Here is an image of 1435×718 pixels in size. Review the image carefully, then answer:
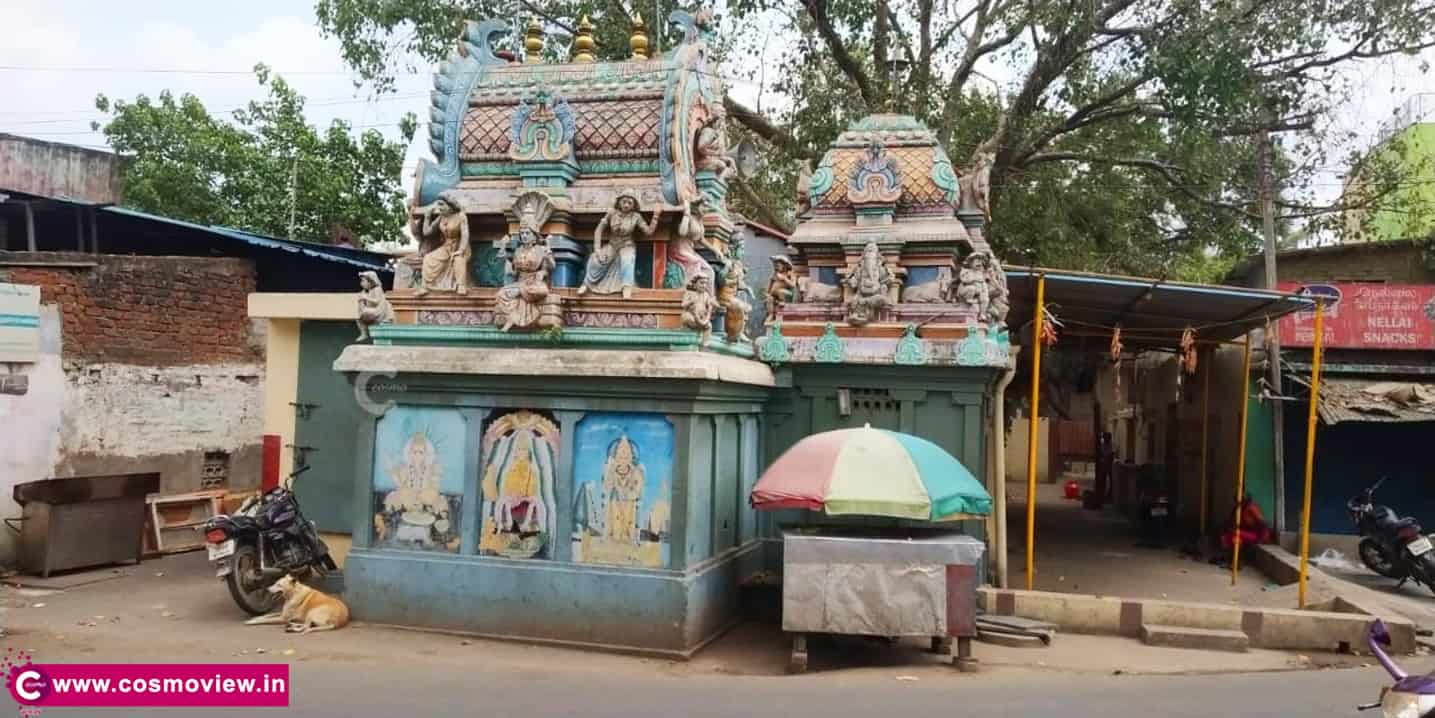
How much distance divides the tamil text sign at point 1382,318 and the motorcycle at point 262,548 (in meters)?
13.1

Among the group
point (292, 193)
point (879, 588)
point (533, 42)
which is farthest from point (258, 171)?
point (879, 588)

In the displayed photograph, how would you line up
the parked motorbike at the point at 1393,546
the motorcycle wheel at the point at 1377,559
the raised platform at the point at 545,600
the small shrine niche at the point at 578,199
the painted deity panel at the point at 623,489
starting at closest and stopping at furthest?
the raised platform at the point at 545,600 < the painted deity panel at the point at 623,489 < the small shrine niche at the point at 578,199 < the parked motorbike at the point at 1393,546 < the motorcycle wheel at the point at 1377,559

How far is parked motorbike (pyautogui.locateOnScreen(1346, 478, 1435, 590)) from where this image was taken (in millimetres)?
11414

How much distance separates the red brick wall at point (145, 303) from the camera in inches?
452

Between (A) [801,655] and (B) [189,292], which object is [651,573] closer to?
(A) [801,655]

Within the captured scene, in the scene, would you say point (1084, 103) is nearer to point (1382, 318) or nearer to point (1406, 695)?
point (1382, 318)

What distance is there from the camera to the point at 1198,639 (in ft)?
28.9

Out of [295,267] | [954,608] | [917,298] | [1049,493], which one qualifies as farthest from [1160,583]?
[1049,493]

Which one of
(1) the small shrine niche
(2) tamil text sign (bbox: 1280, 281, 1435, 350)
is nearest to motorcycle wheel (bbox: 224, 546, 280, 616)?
(1) the small shrine niche

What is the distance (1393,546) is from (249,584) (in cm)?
1220

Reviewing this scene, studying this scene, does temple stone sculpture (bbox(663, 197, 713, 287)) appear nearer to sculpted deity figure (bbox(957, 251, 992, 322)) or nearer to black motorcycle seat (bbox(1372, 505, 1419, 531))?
sculpted deity figure (bbox(957, 251, 992, 322))

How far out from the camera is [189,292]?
507 inches

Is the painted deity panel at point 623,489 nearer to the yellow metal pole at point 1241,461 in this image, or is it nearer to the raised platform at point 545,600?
the raised platform at point 545,600

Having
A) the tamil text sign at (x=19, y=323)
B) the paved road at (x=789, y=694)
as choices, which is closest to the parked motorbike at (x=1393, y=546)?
the paved road at (x=789, y=694)
